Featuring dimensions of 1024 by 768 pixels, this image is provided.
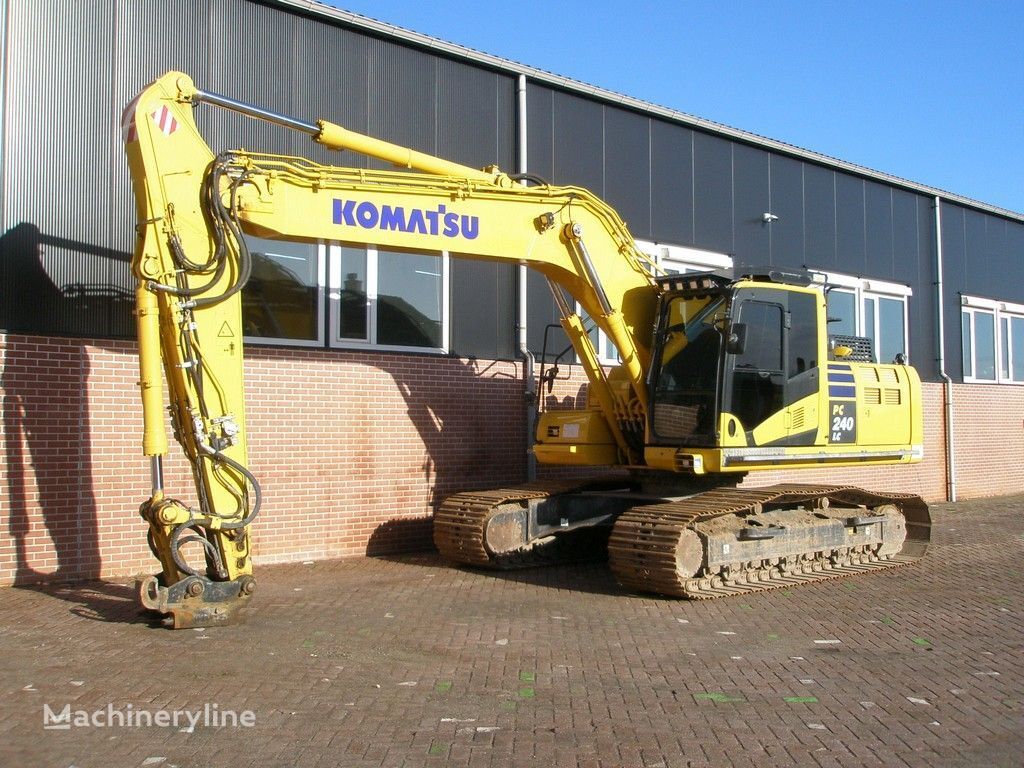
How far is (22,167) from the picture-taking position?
9922mm

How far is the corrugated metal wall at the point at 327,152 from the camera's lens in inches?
394

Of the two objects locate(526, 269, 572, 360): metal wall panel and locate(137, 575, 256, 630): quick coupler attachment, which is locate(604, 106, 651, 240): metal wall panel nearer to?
locate(526, 269, 572, 360): metal wall panel

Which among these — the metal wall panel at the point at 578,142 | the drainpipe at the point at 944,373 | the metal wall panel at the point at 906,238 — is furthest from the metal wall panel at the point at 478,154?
the drainpipe at the point at 944,373

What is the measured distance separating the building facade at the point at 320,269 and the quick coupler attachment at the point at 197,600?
273cm

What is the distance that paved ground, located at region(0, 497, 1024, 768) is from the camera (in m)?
5.15

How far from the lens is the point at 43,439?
31.8ft

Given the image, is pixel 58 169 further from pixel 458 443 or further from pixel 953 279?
pixel 953 279

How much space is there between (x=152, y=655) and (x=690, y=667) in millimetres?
3768

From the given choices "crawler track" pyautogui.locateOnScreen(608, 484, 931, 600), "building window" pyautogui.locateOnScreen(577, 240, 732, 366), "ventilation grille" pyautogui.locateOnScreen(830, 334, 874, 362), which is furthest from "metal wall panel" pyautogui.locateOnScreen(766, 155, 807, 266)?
"crawler track" pyautogui.locateOnScreen(608, 484, 931, 600)

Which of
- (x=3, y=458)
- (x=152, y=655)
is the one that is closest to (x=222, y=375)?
(x=152, y=655)

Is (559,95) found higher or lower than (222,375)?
higher

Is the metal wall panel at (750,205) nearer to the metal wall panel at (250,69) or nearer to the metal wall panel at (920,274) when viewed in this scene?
the metal wall panel at (920,274)

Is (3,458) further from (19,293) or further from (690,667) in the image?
(690,667)

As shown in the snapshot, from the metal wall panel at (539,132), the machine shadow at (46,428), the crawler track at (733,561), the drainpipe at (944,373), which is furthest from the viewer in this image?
the drainpipe at (944,373)
